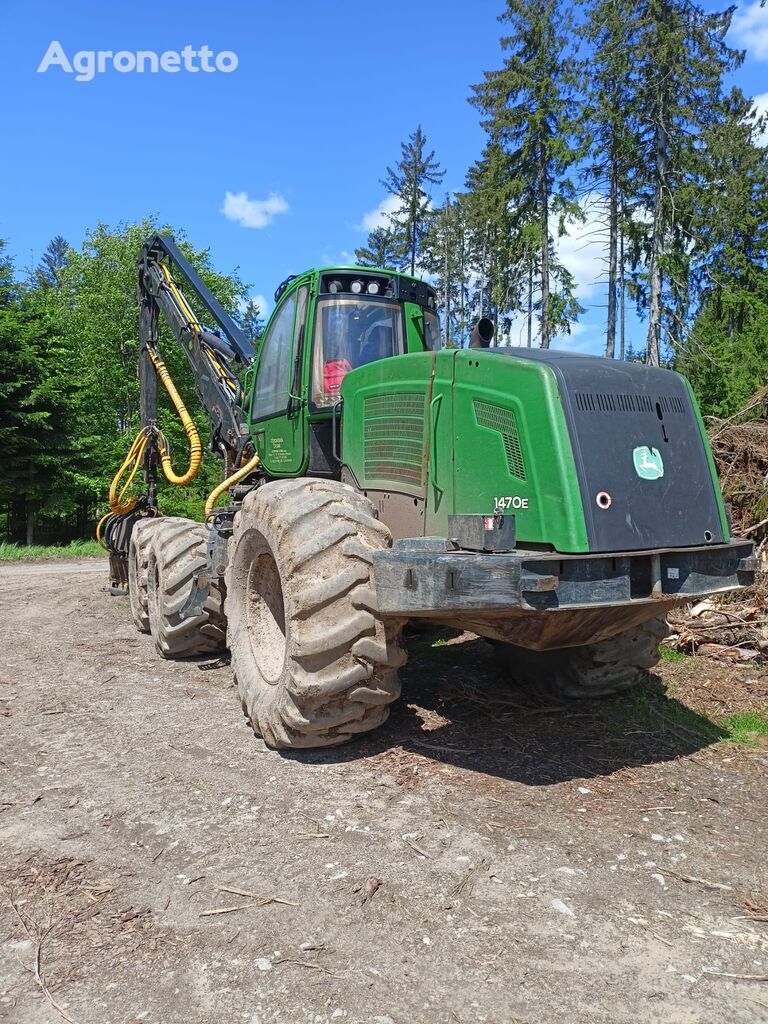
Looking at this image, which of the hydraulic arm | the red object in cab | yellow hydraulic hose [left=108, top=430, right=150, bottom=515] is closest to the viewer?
the red object in cab

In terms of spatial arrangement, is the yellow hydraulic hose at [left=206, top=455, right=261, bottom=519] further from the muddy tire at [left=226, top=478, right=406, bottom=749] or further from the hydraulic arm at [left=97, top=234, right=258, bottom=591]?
the muddy tire at [left=226, top=478, right=406, bottom=749]

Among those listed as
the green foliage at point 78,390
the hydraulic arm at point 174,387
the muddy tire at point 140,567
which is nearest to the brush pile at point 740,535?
the hydraulic arm at point 174,387

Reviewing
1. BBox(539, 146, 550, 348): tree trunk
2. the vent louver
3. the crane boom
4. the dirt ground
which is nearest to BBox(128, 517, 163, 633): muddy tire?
the crane boom

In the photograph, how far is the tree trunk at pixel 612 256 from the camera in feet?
84.0

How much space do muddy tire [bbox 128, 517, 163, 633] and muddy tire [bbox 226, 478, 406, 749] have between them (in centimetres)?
356

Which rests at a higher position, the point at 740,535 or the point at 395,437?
the point at 395,437

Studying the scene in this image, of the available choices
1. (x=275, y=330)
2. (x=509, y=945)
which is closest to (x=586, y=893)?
(x=509, y=945)

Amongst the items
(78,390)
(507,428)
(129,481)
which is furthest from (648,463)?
(78,390)

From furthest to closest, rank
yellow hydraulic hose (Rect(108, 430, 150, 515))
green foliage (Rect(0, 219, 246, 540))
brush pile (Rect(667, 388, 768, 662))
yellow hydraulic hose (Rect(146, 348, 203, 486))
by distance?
green foliage (Rect(0, 219, 246, 540)) < yellow hydraulic hose (Rect(108, 430, 150, 515)) < yellow hydraulic hose (Rect(146, 348, 203, 486)) < brush pile (Rect(667, 388, 768, 662))

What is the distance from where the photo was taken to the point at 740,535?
754 cm

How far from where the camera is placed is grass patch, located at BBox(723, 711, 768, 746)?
493cm

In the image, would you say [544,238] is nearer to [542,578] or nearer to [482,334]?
[482,334]

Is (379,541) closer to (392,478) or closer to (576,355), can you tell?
(392,478)

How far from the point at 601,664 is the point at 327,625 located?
203 centimetres
